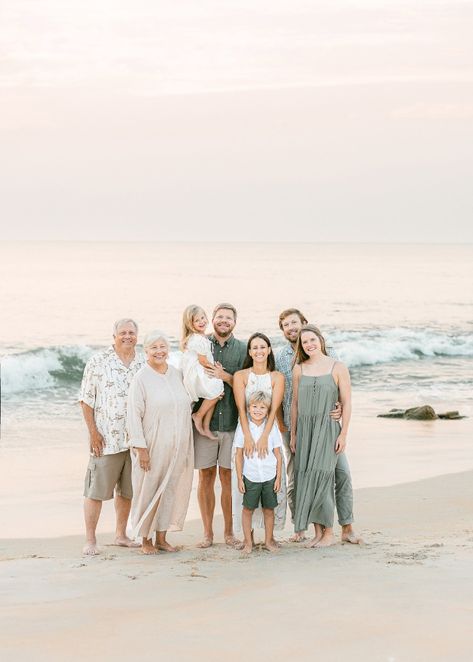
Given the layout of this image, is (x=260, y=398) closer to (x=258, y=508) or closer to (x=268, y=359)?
(x=268, y=359)

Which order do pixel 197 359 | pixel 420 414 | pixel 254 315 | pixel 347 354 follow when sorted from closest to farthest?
pixel 197 359
pixel 420 414
pixel 347 354
pixel 254 315

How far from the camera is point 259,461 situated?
6.52 meters

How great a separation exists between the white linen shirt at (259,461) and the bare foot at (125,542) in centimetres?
117

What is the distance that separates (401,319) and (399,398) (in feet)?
67.4

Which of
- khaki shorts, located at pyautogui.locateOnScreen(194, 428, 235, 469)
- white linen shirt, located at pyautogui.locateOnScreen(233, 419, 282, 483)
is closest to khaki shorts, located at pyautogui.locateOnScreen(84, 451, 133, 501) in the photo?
khaki shorts, located at pyautogui.locateOnScreen(194, 428, 235, 469)

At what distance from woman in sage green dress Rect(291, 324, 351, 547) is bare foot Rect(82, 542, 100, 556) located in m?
1.48

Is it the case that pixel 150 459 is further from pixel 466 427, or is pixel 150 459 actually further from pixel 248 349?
pixel 466 427

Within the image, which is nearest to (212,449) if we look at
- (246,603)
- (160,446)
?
(160,446)

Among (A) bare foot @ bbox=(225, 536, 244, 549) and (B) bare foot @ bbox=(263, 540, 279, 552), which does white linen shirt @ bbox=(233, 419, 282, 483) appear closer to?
(B) bare foot @ bbox=(263, 540, 279, 552)

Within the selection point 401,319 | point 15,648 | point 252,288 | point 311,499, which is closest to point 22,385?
point 311,499

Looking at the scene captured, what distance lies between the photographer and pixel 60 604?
17.6 ft

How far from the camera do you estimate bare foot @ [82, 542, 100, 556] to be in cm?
688

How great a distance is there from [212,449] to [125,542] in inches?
40.0

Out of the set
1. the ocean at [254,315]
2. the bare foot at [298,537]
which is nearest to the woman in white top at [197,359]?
the bare foot at [298,537]
